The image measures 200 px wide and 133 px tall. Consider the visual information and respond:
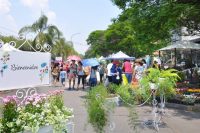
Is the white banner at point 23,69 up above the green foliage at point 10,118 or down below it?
above

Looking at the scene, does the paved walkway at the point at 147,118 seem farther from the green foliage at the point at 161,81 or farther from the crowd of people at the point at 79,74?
the crowd of people at the point at 79,74

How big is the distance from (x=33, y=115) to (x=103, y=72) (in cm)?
1862

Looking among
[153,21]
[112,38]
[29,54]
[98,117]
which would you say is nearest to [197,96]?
[153,21]

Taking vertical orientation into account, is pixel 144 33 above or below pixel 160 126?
above

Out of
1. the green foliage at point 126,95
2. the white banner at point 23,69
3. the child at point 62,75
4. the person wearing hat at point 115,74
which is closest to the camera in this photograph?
the green foliage at point 126,95

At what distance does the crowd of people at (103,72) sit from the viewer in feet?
60.4

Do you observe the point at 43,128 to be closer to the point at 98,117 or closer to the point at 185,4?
the point at 98,117

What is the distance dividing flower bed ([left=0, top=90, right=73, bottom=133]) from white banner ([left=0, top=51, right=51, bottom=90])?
156 inches

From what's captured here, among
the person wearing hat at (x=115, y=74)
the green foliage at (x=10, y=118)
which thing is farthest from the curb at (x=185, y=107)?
the green foliage at (x=10, y=118)

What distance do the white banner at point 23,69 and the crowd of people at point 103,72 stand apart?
19.3 ft

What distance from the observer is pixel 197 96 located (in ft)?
48.6

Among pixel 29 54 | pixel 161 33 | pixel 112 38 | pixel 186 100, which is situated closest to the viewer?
pixel 29 54

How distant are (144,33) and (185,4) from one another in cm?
266

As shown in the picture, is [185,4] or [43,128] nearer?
[43,128]
